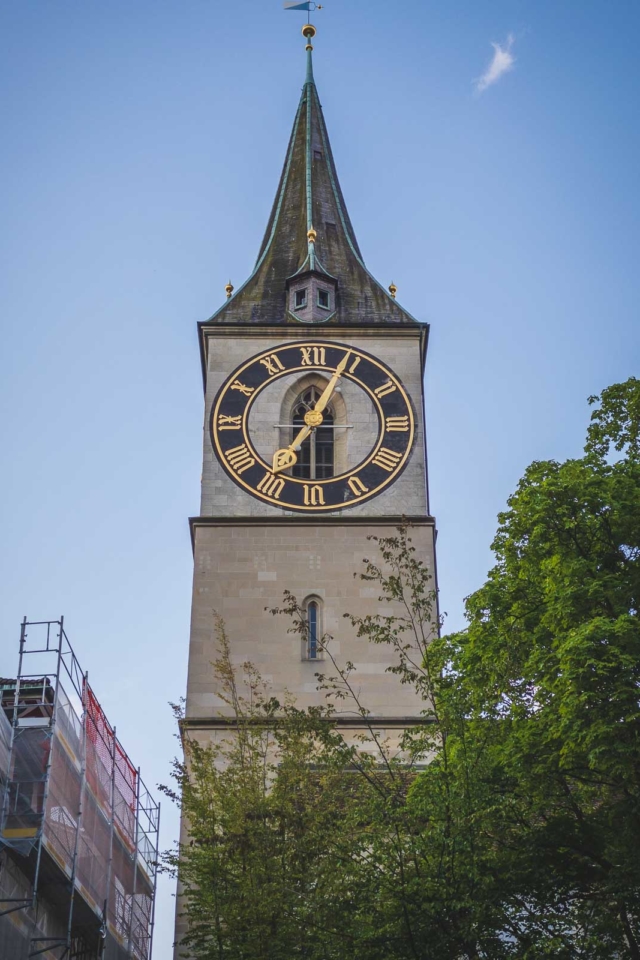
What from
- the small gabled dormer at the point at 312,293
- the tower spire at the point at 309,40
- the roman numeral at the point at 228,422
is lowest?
the roman numeral at the point at 228,422

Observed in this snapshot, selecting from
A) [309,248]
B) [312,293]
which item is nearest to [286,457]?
[312,293]

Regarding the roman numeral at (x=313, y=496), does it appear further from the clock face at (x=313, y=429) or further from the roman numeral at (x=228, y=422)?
the roman numeral at (x=228, y=422)

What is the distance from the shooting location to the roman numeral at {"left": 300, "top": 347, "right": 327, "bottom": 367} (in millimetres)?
30969

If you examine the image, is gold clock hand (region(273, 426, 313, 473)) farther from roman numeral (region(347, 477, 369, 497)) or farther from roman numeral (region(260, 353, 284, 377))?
roman numeral (region(260, 353, 284, 377))

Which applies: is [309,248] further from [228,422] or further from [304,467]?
[304,467]

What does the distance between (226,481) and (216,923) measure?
11989 mm

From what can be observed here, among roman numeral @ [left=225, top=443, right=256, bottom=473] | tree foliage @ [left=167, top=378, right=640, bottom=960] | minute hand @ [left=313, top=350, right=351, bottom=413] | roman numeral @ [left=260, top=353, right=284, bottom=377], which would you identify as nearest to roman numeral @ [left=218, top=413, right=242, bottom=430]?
roman numeral @ [left=225, top=443, right=256, bottom=473]

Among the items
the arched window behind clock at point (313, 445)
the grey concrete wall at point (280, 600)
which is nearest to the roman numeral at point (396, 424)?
the arched window behind clock at point (313, 445)

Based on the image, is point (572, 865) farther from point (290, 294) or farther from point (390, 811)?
point (290, 294)

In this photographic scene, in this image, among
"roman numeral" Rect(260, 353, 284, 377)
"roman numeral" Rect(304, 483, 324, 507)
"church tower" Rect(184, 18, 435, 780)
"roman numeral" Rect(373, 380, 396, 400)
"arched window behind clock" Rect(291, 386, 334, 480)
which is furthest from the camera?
"roman numeral" Rect(260, 353, 284, 377)

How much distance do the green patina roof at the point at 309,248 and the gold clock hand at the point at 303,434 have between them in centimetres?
119

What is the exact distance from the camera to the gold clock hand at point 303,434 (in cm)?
2942

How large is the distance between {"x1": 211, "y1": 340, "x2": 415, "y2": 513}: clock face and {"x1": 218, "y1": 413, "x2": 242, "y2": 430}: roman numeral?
2 centimetres

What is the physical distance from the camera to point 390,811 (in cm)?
1675
